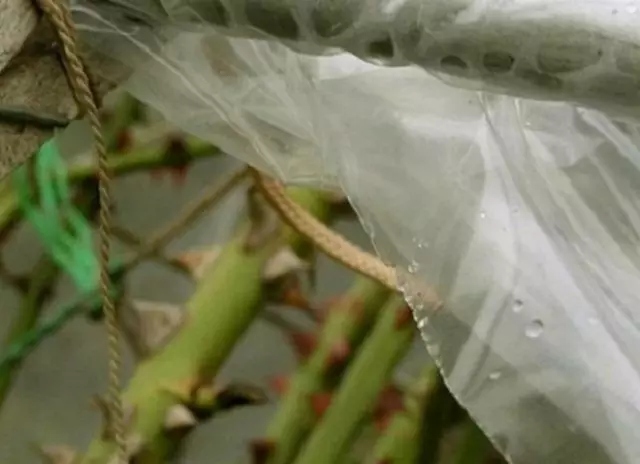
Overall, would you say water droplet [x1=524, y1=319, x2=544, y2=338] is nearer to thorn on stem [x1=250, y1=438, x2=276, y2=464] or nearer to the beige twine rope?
the beige twine rope

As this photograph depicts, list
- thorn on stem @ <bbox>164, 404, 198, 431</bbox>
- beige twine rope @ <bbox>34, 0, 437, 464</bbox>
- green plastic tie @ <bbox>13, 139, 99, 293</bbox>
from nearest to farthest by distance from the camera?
beige twine rope @ <bbox>34, 0, 437, 464</bbox>
thorn on stem @ <bbox>164, 404, 198, 431</bbox>
green plastic tie @ <bbox>13, 139, 99, 293</bbox>

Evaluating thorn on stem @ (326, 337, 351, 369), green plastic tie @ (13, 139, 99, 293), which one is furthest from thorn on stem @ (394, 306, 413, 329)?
green plastic tie @ (13, 139, 99, 293)

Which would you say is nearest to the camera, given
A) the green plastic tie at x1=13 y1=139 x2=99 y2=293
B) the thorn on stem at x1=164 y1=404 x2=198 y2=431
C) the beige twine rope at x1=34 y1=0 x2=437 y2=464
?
the beige twine rope at x1=34 y1=0 x2=437 y2=464

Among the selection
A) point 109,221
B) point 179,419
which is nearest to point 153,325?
point 179,419

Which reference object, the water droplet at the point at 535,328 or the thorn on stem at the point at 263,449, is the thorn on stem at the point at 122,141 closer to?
the thorn on stem at the point at 263,449

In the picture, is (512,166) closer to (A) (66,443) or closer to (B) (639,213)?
(B) (639,213)

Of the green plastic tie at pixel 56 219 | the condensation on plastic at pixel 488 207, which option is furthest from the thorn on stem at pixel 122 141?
the condensation on plastic at pixel 488 207
